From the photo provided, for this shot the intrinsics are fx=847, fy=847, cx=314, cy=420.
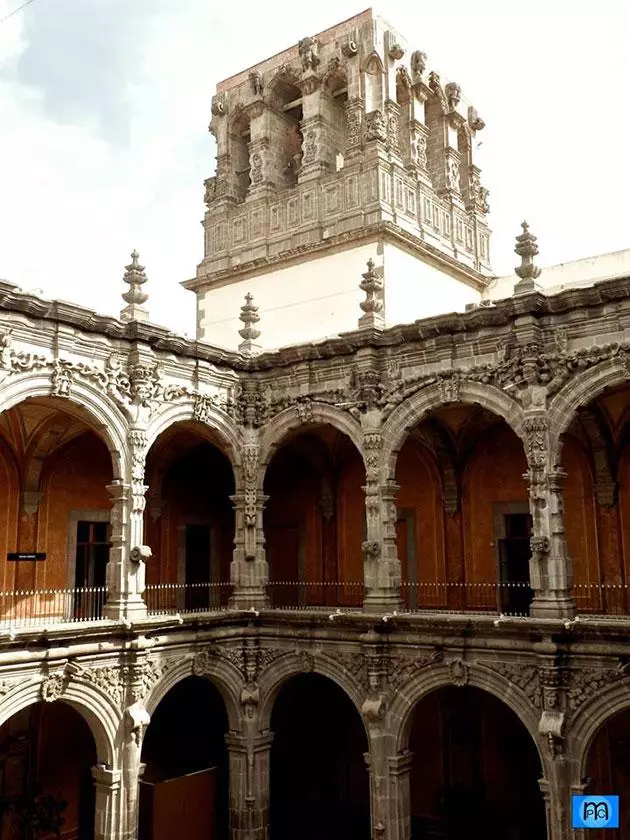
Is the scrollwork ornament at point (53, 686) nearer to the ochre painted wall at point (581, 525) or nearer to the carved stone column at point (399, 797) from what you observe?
the carved stone column at point (399, 797)

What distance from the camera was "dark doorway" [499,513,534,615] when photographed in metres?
15.2

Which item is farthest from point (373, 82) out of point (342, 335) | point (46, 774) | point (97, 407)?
point (46, 774)

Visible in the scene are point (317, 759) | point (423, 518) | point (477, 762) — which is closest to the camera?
point (477, 762)

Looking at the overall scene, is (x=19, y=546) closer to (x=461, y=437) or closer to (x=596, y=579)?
(x=461, y=437)

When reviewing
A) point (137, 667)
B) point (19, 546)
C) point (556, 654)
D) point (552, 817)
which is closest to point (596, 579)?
point (556, 654)

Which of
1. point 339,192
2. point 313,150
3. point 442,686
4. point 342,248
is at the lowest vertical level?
point 442,686

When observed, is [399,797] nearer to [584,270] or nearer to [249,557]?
[249,557]

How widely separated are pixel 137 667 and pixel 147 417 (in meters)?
3.95

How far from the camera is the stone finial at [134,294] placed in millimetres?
13789

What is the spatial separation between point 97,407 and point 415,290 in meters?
8.35

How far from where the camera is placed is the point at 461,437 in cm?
1586

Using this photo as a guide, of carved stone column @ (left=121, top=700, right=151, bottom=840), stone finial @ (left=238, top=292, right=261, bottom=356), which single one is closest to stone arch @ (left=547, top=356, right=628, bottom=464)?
stone finial @ (left=238, top=292, right=261, bottom=356)

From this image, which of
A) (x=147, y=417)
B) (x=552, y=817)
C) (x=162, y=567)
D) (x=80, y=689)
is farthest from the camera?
(x=162, y=567)

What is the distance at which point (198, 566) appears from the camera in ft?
57.9
